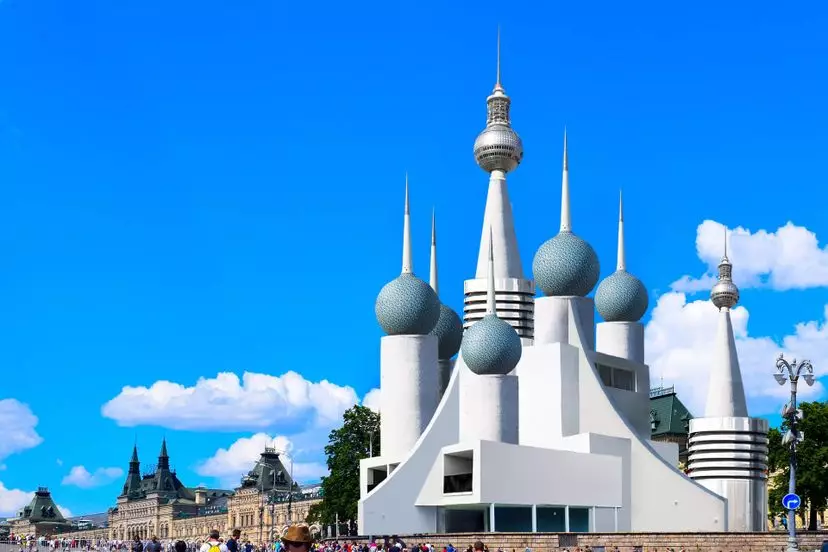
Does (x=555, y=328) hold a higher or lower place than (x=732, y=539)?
higher

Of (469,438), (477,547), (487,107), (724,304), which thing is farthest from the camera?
(487,107)

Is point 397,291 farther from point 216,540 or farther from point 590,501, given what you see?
point 216,540

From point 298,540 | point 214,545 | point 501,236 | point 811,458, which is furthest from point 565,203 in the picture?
point 298,540

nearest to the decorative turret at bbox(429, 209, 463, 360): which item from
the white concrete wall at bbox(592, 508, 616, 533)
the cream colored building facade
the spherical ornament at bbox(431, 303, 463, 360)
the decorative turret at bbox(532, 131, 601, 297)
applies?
the spherical ornament at bbox(431, 303, 463, 360)

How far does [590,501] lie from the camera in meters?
52.8

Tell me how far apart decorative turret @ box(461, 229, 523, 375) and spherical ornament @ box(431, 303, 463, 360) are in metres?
8.30

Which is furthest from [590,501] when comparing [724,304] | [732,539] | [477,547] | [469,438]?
[477,547]

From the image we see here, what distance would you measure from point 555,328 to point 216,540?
128 feet

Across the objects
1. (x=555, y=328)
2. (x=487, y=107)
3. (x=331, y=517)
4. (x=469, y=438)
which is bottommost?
(x=331, y=517)

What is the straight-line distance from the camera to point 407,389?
55.4 meters

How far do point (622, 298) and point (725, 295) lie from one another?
699 cm

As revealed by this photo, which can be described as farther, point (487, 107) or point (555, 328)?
point (487, 107)

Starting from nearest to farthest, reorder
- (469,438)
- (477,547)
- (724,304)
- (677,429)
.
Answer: (477,547)
(469,438)
(724,304)
(677,429)

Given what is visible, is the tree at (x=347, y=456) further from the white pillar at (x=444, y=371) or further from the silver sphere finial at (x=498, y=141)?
the silver sphere finial at (x=498, y=141)
